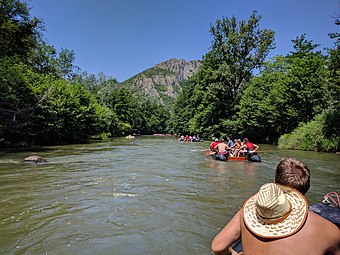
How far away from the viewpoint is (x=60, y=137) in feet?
109

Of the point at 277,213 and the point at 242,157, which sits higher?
the point at 277,213

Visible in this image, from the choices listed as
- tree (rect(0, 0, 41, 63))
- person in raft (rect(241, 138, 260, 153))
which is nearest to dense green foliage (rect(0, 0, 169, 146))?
tree (rect(0, 0, 41, 63))

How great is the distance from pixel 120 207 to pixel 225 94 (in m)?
34.8

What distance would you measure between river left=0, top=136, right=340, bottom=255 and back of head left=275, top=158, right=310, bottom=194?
307 centimetres

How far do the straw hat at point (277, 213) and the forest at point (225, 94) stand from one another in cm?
2169

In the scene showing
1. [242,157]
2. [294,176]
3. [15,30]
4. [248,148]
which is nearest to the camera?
[294,176]

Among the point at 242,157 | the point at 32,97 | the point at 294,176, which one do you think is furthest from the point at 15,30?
the point at 294,176

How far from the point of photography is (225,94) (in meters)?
40.4

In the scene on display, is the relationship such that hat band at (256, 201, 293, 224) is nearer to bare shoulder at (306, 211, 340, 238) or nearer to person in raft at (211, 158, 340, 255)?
person in raft at (211, 158, 340, 255)

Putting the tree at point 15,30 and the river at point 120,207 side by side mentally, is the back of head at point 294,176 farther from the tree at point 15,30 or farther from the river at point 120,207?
the tree at point 15,30

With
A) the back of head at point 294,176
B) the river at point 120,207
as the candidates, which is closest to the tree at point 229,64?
the river at point 120,207

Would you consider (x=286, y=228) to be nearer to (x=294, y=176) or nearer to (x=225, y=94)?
(x=294, y=176)

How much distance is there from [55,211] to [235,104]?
35709 mm

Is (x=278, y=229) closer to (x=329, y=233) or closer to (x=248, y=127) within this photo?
(x=329, y=233)
